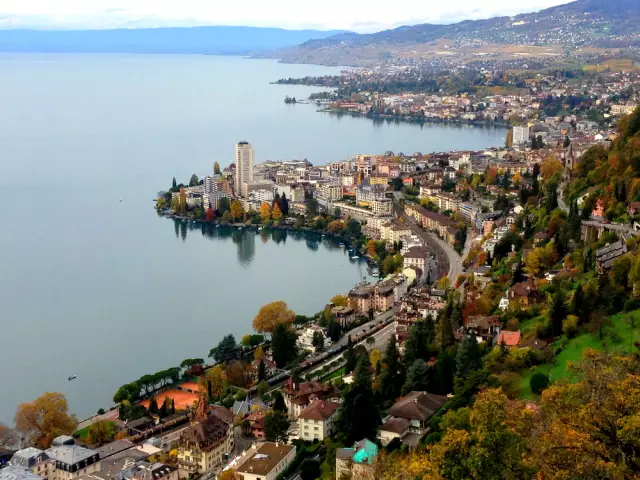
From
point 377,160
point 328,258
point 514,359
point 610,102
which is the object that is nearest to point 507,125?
point 610,102

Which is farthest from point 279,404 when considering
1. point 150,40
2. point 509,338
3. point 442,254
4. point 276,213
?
point 150,40

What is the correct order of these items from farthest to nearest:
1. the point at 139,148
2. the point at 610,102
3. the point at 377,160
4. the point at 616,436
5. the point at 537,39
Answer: the point at 537,39
the point at 610,102
the point at 139,148
the point at 377,160
the point at 616,436

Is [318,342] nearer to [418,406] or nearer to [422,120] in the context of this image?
[418,406]

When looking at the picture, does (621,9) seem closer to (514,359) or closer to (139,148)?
(139,148)

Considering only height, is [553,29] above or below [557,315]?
above

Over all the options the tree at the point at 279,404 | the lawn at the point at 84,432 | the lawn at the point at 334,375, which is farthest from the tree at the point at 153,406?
the lawn at the point at 334,375

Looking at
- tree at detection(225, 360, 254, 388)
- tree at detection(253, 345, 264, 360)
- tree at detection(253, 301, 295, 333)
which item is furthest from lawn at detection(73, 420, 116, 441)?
tree at detection(253, 301, 295, 333)
